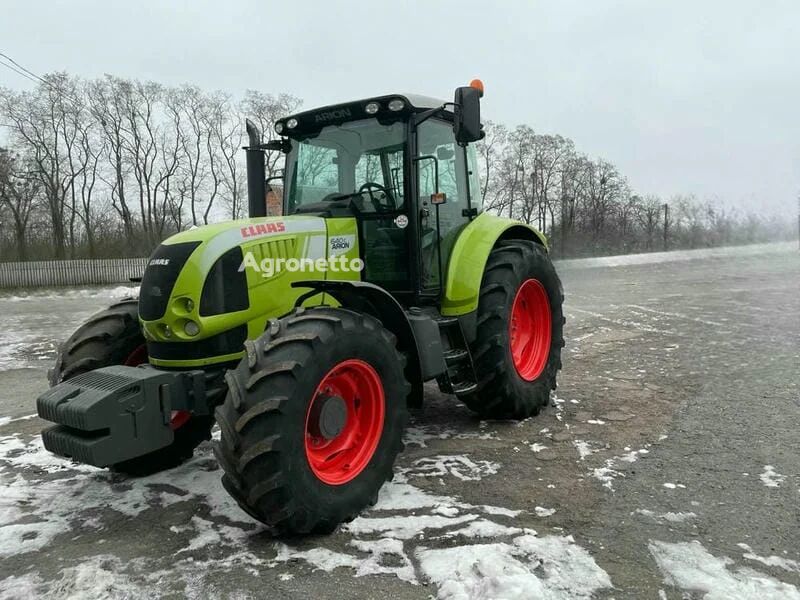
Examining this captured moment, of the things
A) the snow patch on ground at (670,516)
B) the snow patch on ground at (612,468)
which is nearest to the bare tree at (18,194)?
the snow patch on ground at (612,468)

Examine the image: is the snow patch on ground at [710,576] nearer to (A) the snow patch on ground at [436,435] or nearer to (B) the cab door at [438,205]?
(A) the snow patch on ground at [436,435]

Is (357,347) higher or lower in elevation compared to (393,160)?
lower

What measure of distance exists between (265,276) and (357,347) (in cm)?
83

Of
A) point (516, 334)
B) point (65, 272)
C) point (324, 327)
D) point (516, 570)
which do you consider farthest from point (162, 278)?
point (65, 272)

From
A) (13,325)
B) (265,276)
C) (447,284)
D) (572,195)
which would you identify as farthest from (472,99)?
(572,195)

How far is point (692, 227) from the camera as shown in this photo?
37.8 metres

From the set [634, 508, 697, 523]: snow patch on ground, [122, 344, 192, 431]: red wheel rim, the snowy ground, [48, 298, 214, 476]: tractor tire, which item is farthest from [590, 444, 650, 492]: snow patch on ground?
[122, 344, 192, 431]: red wheel rim

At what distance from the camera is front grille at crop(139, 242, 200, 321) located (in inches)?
135

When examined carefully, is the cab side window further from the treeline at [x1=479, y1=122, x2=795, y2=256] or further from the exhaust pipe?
the treeline at [x1=479, y1=122, x2=795, y2=256]

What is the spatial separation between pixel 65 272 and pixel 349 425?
1071 inches

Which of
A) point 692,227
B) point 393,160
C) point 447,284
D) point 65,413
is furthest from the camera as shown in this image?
point 692,227

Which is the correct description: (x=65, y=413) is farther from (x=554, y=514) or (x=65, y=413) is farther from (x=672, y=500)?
(x=672, y=500)

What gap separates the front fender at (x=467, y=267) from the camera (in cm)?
472

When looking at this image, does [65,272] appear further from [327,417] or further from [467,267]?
[327,417]
